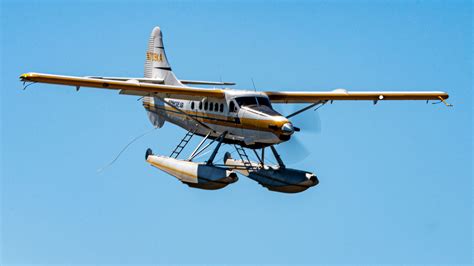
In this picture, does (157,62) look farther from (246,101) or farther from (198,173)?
(198,173)

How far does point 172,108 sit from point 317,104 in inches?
200

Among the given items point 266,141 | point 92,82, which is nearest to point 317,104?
point 266,141

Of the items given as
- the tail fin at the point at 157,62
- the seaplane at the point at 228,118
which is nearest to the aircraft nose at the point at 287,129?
the seaplane at the point at 228,118

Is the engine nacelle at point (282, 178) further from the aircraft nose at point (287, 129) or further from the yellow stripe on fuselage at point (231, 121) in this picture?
the aircraft nose at point (287, 129)

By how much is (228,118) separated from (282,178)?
271 cm

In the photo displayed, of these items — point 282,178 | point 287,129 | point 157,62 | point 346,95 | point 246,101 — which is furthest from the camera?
point 157,62

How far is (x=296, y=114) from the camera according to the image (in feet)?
121

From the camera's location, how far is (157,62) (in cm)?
4159

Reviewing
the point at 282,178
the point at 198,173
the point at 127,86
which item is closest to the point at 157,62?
the point at 127,86

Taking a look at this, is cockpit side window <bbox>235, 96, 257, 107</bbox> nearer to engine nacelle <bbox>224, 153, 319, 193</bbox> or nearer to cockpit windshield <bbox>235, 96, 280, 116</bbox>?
cockpit windshield <bbox>235, 96, 280, 116</bbox>

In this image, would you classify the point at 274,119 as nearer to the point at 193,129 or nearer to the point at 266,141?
the point at 266,141

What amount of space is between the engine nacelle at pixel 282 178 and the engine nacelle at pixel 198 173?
7.33ft

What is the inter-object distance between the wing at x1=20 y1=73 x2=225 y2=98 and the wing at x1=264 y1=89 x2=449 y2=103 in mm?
2380

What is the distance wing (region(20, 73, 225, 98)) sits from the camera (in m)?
34.7
